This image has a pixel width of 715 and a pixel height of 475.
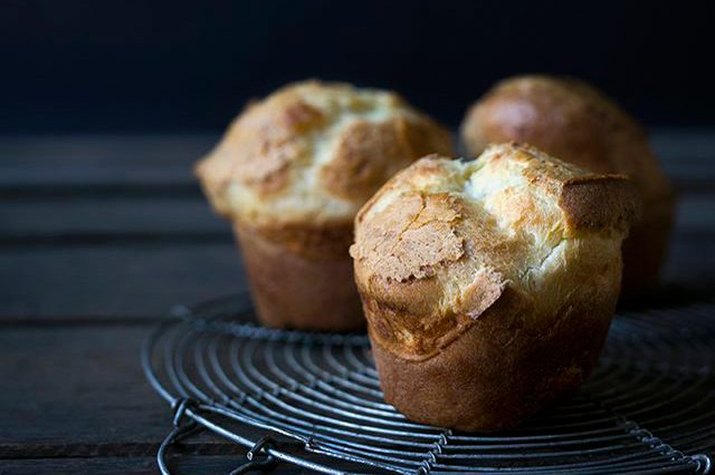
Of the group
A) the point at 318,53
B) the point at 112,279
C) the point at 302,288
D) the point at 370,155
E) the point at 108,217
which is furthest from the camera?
the point at 108,217

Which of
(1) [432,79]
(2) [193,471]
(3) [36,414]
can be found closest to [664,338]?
(2) [193,471]

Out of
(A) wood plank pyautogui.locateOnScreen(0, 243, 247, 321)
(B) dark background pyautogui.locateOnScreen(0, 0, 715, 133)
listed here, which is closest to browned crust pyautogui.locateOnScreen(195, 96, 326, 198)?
(A) wood plank pyautogui.locateOnScreen(0, 243, 247, 321)

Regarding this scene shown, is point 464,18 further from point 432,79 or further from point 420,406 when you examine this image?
point 420,406

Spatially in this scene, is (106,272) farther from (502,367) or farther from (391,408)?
(502,367)

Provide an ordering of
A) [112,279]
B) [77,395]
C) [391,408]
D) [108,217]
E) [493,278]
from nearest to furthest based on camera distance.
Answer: [493,278], [391,408], [77,395], [112,279], [108,217]

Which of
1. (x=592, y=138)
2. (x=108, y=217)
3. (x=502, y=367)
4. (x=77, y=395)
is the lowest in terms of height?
(x=108, y=217)

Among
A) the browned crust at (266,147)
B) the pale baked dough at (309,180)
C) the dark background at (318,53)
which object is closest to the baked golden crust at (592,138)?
the pale baked dough at (309,180)

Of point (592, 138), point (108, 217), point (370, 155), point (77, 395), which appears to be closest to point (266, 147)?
point (370, 155)

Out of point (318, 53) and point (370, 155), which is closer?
point (370, 155)
